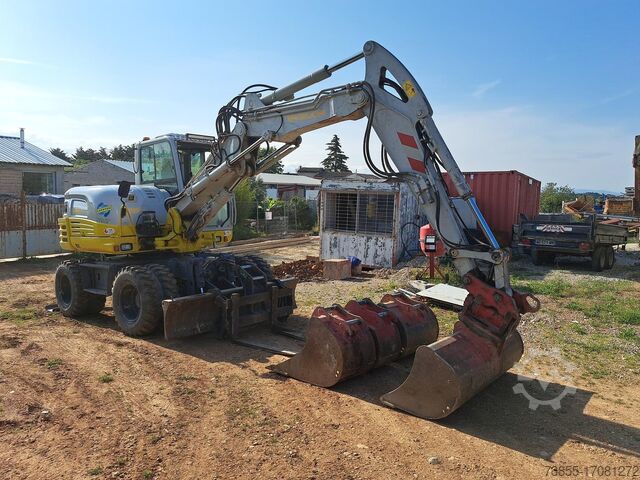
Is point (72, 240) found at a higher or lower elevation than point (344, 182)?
lower

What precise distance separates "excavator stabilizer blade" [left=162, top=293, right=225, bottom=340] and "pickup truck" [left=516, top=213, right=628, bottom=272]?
10397 millimetres

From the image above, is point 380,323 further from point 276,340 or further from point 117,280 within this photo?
point 117,280

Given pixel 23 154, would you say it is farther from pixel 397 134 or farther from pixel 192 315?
pixel 397 134

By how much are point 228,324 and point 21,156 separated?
20.5 metres

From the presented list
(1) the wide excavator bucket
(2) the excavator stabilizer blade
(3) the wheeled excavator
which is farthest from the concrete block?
(1) the wide excavator bucket

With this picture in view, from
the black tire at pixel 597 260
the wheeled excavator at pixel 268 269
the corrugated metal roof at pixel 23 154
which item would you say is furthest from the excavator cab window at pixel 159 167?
the corrugated metal roof at pixel 23 154

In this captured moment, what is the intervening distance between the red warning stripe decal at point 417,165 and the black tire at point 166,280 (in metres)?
4.02

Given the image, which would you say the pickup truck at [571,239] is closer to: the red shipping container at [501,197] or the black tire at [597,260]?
the black tire at [597,260]

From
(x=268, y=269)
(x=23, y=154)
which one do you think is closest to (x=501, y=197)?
(x=268, y=269)

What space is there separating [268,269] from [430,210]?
155 inches

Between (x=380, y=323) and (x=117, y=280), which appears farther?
(x=117, y=280)

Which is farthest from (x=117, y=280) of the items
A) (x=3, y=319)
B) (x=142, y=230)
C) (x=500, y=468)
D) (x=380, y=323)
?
(x=500, y=468)

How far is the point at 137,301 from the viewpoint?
314 inches

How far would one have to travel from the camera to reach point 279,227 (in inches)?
1145
